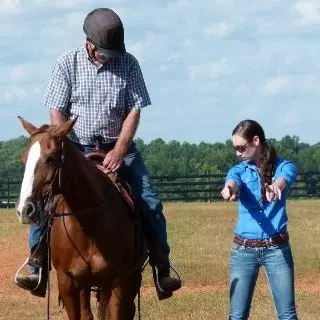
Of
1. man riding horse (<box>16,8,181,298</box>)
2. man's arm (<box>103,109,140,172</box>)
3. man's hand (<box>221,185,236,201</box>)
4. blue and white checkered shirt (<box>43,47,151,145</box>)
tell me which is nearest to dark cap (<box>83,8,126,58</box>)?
man riding horse (<box>16,8,181,298</box>)

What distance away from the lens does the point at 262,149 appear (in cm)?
800

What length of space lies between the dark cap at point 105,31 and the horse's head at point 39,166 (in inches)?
47.4

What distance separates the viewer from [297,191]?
51.2 metres

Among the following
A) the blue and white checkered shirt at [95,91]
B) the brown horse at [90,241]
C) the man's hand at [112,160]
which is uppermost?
the blue and white checkered shirt at [95,91]

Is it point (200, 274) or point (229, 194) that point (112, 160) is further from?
point (200, 274)

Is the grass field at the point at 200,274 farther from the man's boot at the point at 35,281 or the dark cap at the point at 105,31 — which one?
the dark cap at the point at 105,31

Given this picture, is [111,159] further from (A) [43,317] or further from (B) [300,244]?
(B) [300,244]

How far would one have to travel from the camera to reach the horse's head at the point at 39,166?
7145mm

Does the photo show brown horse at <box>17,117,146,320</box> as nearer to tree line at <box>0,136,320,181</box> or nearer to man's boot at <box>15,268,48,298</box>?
man's boot at <box>15,268,48,298</box>

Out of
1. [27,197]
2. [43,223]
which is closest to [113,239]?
[43,223]

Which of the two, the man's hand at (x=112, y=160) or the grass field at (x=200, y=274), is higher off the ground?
the man's hand at (x=112, y=160)

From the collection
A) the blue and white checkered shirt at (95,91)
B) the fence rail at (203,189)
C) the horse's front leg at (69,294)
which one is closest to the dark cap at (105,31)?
the blue and white checkered shirt at (95,91)

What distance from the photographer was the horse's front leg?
8414mm

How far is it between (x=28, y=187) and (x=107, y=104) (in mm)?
1902
